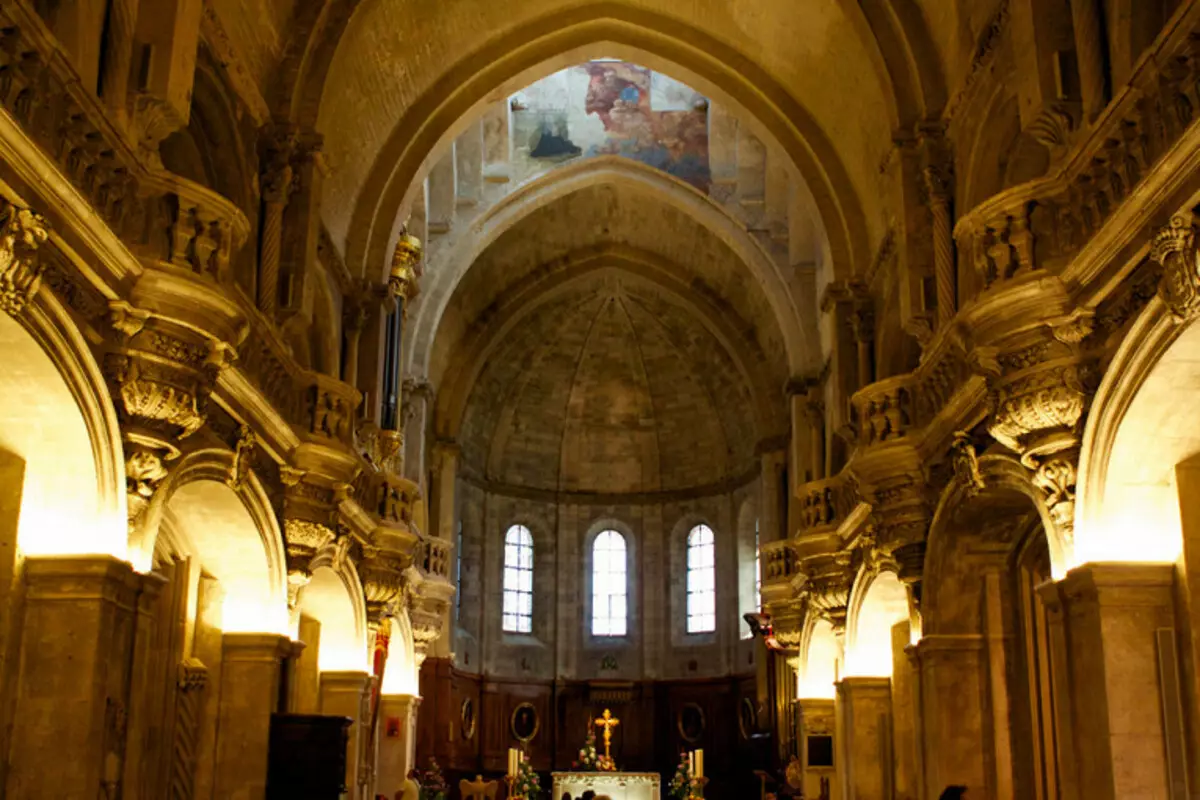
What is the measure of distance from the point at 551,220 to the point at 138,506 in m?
19.9

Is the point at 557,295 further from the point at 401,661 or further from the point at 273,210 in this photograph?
the point at 273,210

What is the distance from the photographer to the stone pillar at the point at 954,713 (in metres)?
15.1

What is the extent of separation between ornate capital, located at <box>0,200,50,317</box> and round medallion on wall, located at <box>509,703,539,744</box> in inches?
969

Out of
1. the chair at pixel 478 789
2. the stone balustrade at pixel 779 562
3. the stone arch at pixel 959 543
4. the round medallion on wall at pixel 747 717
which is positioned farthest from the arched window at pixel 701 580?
the stone arch at pixel 959 543

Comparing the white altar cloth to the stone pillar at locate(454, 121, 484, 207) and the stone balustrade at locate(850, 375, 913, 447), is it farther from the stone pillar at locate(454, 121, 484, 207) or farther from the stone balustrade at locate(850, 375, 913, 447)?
the stone balustrade at locate(850, 375, 913, 447)

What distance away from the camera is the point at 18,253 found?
31.6ft

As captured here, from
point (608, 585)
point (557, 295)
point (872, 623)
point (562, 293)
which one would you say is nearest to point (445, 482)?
point (557, 295)

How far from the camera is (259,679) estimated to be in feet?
52.5

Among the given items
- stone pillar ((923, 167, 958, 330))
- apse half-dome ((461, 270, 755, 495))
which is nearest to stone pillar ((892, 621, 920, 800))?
stone pillar ((923, 167, 958, 330))

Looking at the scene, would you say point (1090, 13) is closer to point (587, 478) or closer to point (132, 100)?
point (132, 100)

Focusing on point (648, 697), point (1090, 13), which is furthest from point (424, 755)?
point (1090, 13)

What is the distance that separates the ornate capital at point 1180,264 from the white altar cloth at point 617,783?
19.5 meters

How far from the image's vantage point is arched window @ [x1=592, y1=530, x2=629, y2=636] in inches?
1398

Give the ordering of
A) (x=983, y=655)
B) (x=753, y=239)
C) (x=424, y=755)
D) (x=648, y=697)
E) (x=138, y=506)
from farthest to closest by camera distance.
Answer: (x=648, y=697), (x=424, y=755), (x=753, y=239), (x=983, y=655), (x=138, y=506)
